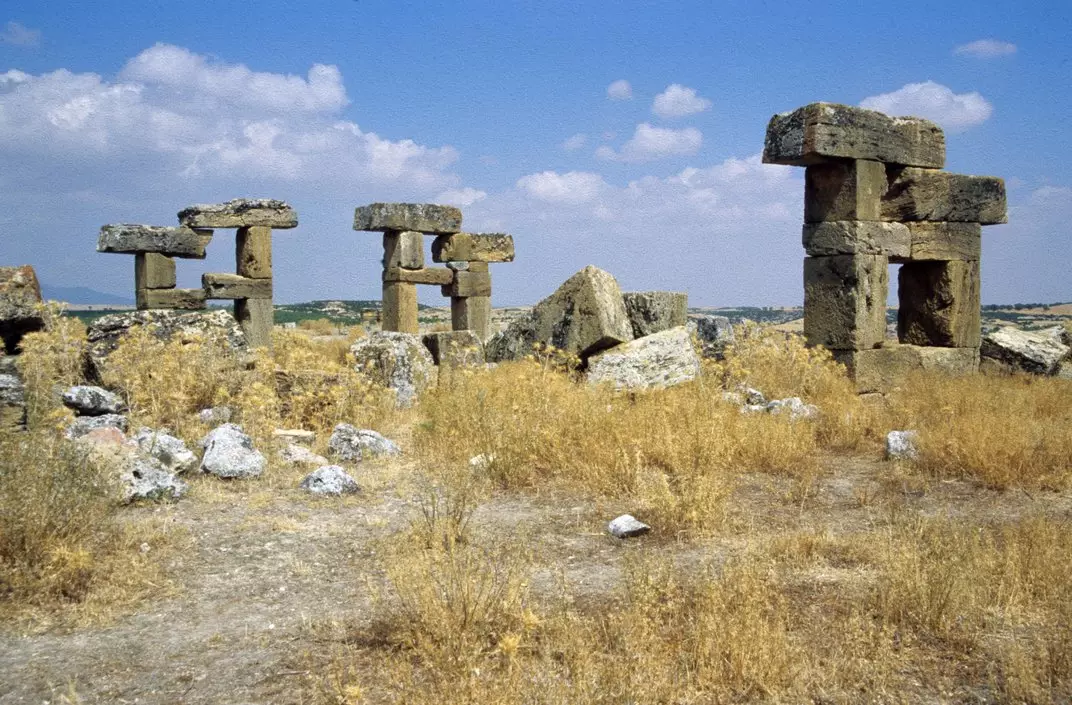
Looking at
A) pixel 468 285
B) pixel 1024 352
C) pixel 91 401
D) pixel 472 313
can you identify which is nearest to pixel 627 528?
pixel 91 401

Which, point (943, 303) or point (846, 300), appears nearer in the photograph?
point (846, 300)

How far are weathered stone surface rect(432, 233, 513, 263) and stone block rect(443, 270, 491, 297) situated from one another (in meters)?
0.35

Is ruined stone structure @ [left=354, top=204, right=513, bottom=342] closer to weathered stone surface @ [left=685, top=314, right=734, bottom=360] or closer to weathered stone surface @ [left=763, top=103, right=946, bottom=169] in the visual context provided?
weathered stone surface @ [left=685, top=314, right=734, bottom=360]

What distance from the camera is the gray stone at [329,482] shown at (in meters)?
6.62

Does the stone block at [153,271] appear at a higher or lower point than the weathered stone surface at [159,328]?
higher

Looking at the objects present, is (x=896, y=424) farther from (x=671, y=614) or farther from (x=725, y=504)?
(x=671, y=614)

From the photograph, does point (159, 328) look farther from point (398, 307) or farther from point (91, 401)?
point (398, 307)

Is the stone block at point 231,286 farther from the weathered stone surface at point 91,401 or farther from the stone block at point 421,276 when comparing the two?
the weathered stone surface at point 91,401

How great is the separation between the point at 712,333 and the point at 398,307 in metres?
7.52

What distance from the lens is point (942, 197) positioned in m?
11.5

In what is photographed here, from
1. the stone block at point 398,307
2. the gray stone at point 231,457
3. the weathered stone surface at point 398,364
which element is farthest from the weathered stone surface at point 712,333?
the stone block at point 398,307

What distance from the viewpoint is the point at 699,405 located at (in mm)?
8188

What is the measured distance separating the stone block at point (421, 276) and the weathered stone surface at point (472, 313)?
71 cm

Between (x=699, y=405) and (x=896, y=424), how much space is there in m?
2.17
